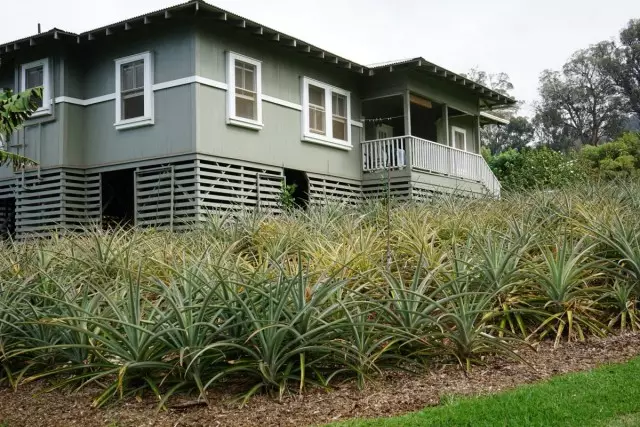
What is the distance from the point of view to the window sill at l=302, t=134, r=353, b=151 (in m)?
17.5

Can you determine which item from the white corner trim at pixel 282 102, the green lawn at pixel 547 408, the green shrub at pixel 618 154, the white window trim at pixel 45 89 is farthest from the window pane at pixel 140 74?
the green shrub at pixel 618 154

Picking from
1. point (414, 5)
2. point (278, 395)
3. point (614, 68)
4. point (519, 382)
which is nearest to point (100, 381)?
point (278, 395)

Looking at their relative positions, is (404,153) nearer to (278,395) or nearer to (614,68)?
(278,395)

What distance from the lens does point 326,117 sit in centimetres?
1844

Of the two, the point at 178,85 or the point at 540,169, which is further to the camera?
the point at 540,169

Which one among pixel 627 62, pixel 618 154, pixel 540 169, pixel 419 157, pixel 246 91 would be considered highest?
pixel 627 62

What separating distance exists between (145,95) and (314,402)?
11715mm

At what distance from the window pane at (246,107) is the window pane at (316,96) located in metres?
2.48

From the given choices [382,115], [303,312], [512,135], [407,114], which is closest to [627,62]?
[512,135]

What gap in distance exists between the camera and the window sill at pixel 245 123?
15.1m

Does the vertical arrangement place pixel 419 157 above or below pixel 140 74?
below

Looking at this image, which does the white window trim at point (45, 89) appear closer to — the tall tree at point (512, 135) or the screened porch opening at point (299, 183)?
the screened porch opening at point (299, 183)

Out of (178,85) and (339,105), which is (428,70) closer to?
(339,105)

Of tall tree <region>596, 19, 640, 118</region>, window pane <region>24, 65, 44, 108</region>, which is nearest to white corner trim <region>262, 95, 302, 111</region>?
window pane <region>24, 65, 44, 108</region>
